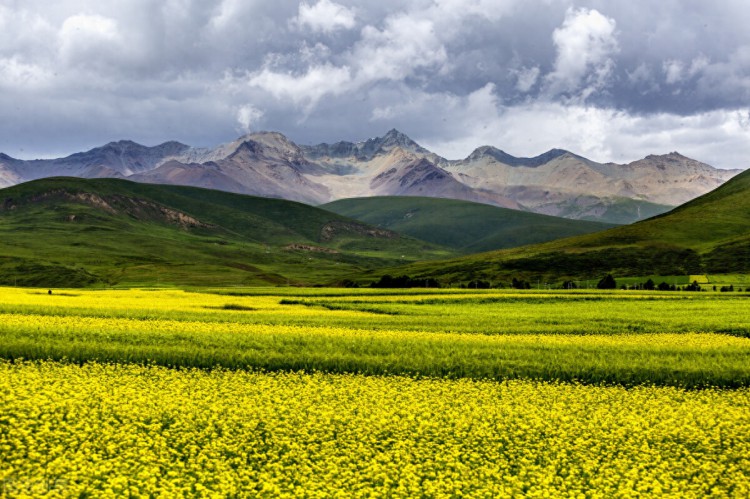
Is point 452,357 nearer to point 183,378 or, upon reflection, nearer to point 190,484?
point 183,378

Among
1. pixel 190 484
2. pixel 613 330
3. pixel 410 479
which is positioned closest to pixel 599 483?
pixel 410 479

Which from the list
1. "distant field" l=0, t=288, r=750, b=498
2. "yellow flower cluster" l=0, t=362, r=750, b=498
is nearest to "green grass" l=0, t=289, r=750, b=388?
"distant field" l=0, t=288, r=750, b=498

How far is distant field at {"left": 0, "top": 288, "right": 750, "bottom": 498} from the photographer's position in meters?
18.5

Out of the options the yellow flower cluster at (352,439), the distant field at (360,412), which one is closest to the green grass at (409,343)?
the distant field at (360,412)

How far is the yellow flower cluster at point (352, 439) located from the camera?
18.0 m

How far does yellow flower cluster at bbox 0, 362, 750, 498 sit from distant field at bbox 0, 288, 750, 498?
10 cm

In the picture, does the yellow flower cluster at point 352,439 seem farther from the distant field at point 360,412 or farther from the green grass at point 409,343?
the green grass at point 409,343

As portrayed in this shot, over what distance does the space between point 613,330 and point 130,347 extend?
→ 129 feet

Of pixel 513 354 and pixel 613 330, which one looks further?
pixel 613 330

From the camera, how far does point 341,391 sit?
28.3m

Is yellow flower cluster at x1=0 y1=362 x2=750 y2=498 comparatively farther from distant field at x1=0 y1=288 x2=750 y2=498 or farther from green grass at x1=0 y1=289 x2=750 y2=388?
green grass at x1=0 y1=289 x2=750 y2=388

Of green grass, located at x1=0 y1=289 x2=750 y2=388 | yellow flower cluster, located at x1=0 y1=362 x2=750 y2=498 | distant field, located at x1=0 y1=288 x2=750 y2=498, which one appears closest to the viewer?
yellow flower cluster, located at x1=0 y1=362 x2=750 y2=498

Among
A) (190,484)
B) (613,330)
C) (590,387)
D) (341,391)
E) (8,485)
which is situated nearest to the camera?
(8,485)

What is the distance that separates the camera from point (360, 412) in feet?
80.8
